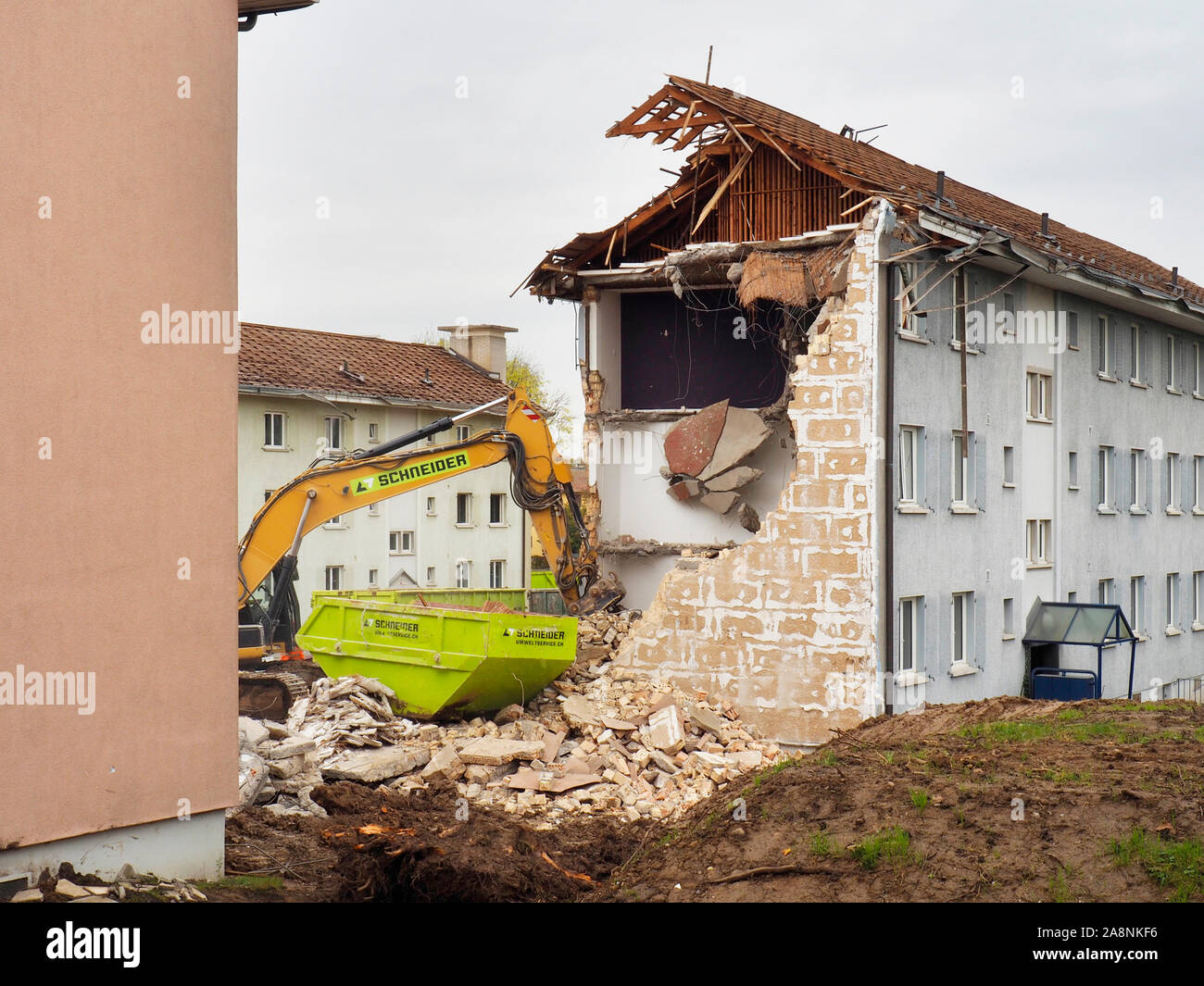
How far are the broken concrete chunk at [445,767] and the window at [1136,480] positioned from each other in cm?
1984

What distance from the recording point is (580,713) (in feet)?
57.2

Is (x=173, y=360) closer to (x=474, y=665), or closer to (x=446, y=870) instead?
(x=446, y=870)

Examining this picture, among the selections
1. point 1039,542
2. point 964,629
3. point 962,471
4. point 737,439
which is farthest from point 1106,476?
point 737,439

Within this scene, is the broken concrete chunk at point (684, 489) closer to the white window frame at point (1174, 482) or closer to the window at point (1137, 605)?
the window at point (1137, 605)

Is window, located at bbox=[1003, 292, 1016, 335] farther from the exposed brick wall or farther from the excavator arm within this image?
the excavator arm

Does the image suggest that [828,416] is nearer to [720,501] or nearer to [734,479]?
[734,479]

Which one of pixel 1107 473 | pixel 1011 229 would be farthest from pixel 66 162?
pixel 1107 473

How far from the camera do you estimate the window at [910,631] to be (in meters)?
20.5

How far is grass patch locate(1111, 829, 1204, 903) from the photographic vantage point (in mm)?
7898

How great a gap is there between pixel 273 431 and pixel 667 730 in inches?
786

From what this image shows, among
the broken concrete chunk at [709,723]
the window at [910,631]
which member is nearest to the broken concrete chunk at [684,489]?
the window at [910,631]

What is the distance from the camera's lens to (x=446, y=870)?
32.6 ft

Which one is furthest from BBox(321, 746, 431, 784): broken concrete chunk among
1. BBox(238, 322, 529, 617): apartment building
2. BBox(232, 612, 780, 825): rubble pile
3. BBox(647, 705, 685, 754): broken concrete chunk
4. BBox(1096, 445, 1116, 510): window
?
BBox(238, 322, 529, 617): apartment building
